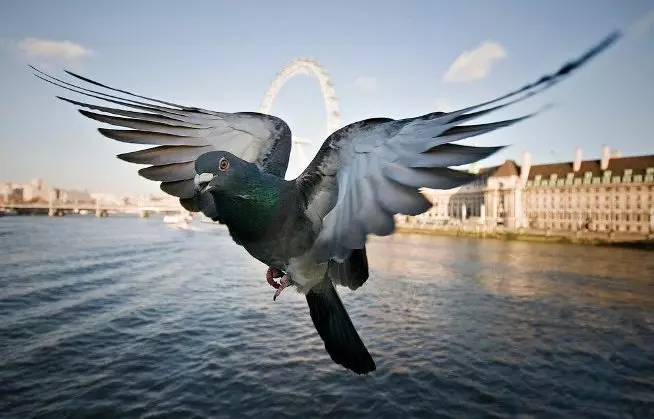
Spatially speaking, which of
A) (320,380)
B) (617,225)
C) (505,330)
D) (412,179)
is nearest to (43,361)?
(320,380)

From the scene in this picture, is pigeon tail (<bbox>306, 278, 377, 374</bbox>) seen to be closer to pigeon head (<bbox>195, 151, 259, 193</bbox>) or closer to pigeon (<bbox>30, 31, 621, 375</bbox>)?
pigeon (<bbox>30, 31, 621, 375</bbox>)

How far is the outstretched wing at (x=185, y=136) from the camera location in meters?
3.13

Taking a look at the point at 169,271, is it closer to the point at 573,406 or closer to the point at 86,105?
the point at 573,406

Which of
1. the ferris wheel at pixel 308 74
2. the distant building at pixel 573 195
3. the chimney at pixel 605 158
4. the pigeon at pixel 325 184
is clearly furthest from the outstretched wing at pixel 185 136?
the chimney at pixel 605 158

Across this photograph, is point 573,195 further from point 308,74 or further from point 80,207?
point 80,207

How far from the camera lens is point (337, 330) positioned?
326 cm

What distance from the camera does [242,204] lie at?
8.50 feet

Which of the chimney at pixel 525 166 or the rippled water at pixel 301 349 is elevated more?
the chimney at pixel 525 166

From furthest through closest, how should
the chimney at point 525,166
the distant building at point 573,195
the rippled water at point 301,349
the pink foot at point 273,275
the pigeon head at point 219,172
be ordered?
the chimney at point 525,166, the distant building at point 573,195, the rippled water at point 301,349, the pink foot at point 273,275, the pigeon head at point 219,172

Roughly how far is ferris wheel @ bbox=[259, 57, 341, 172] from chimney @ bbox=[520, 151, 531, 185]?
55.1m

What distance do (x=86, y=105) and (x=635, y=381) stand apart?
60.6 feet

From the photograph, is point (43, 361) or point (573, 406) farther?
point (43, 361)

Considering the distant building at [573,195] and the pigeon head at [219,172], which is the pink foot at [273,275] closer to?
the pigeon head at [219,172]

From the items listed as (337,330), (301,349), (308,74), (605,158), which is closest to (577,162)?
(605,158)
